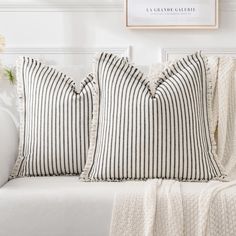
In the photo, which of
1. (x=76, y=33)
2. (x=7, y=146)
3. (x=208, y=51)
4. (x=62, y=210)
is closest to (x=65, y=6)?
(x=76, y=33)

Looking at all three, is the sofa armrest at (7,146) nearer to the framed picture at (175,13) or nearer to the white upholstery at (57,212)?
the white upholstery at (57,212)

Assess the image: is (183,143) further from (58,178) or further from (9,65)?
(9,65)

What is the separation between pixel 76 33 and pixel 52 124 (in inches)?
36.2

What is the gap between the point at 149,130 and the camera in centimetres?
183

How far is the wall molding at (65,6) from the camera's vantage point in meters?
2.73

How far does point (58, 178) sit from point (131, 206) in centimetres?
41

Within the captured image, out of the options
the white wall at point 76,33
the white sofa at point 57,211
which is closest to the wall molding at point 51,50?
the white wall at point 76,33

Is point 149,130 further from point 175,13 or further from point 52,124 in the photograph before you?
point 175,13

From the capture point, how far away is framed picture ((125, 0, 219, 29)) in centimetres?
270

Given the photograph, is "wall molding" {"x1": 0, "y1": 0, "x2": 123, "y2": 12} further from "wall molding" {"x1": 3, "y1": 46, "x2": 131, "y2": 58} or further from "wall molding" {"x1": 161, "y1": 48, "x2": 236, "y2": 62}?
"wall molding" {"x1": 161, "y1": 48, "x2": 236, "y2": 62}

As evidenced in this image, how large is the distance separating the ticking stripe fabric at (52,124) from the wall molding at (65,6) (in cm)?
77

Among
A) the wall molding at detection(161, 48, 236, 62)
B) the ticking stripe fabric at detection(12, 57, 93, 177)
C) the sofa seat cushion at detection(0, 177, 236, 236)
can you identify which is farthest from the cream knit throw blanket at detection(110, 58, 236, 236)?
the wall molding at detection(161, 48, 236, 62)

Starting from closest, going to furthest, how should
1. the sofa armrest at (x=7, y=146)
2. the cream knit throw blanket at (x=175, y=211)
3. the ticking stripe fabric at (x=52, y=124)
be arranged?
1. the cream knit throw blanket at (x=175, y=211)
2. the sofa armrest at (x=7, y=146)
3. the ticking stripe fabric at (x=52, y=124)

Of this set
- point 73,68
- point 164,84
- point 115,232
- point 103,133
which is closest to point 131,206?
point 115,232
